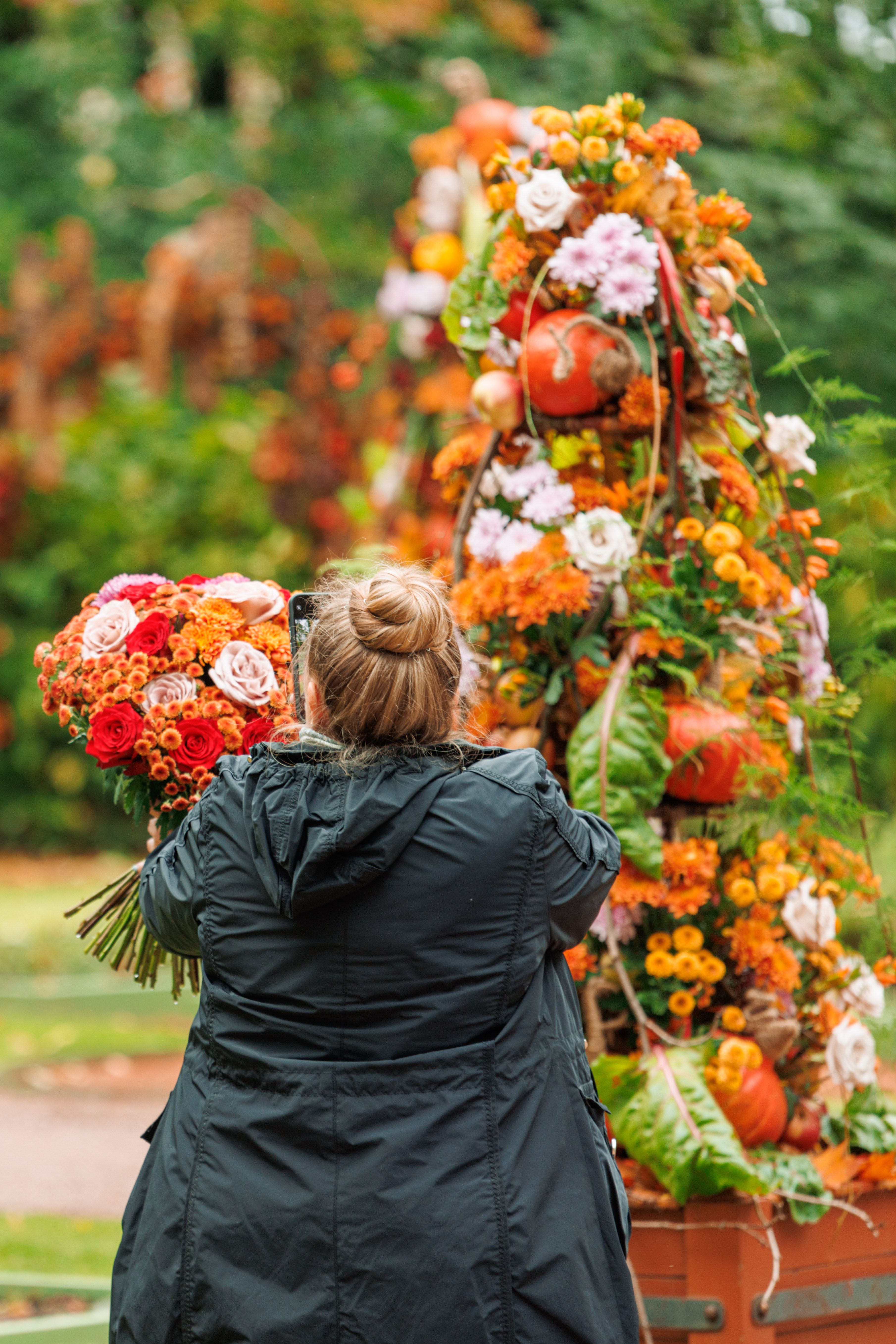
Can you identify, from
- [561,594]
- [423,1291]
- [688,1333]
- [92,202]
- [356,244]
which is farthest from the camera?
[92,202]

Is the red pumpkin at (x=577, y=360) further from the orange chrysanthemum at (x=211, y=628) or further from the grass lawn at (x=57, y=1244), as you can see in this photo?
the grass lawn at (x=57, y=1244)

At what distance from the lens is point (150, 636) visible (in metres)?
2.08

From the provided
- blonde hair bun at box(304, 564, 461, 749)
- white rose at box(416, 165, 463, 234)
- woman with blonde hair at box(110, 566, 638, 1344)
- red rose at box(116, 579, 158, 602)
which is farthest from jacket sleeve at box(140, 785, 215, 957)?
white rose at box(416, 165, 463, 234)

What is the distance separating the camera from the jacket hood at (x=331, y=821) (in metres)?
1.45

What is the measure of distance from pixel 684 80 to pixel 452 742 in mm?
7957

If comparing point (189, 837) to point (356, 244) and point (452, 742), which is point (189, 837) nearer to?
point (452, 742)

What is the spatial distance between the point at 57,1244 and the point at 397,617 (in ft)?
9.95

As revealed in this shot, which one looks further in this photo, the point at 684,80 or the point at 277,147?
the point at 277,147

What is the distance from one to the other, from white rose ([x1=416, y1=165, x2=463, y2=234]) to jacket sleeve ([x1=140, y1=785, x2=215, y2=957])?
3435 millimetres

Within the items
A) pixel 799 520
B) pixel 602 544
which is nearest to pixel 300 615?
pixel 602 544

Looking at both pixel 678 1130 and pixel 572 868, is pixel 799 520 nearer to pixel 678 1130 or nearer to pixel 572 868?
pixel 678 1130

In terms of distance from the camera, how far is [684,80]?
8.43 meters

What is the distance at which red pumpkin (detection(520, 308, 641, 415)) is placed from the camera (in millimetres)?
2490

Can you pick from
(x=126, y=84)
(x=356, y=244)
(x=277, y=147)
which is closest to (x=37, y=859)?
(x=356, y=244)
